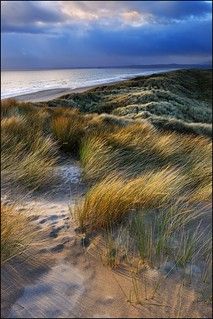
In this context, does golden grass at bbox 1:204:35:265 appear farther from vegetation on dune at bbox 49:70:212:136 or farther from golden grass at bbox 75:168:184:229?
vegetation on dune at bbox 49:70:212:136

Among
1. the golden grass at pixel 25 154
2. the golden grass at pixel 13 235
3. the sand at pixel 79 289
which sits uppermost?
the golden grass at pixel 25 154

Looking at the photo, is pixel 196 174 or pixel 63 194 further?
pixel 196 174

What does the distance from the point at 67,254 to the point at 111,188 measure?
816 millimetres

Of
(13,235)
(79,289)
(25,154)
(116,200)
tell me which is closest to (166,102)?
(25,154)

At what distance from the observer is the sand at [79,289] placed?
2342 mm

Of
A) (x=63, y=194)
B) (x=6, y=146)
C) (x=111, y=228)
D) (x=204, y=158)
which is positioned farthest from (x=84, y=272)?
(x=204, y=158)

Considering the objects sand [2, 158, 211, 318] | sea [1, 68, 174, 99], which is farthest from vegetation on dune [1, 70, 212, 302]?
Result: sea [1, 68, 174, 99]

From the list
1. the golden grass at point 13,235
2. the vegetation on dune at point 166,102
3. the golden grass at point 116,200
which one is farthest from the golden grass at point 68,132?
the vegetation on dune at point 166,102

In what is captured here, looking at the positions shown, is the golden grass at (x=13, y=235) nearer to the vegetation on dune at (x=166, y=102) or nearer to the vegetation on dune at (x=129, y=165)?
the vegetation on dune at (x=129, y=165)

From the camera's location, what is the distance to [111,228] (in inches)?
126

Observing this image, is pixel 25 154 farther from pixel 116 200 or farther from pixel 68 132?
pixel 116 200

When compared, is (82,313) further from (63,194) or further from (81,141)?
(81,141)

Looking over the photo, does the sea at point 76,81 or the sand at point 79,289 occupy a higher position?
the sea at point 76,81

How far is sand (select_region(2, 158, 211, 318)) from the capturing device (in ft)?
7.68
